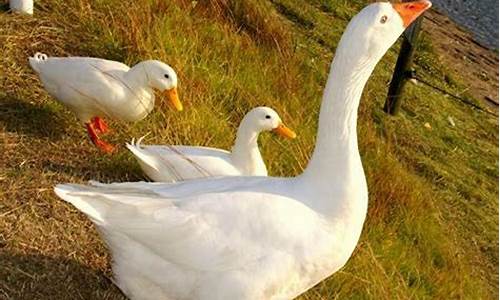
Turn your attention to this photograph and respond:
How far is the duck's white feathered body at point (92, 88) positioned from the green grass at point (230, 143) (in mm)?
202

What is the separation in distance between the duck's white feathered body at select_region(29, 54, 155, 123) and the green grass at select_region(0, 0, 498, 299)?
202 mm

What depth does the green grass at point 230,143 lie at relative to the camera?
409 cm

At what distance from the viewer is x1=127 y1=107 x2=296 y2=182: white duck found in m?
4.54

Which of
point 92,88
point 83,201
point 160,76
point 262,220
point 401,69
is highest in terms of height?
point 262,220

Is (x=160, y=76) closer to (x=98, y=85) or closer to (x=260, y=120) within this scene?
(x=98, y=85)

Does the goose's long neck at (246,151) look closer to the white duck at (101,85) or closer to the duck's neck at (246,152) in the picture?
the duck's neck at (246,152)

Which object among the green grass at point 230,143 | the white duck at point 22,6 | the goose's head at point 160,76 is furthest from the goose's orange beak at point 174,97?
the white duck at point 22,6

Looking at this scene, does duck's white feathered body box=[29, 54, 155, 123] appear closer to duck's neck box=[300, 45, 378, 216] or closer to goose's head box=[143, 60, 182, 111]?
goose's head box=[143, 60, 182, 111]

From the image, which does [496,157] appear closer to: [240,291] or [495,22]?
[495,22]

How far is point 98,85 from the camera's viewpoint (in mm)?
4906

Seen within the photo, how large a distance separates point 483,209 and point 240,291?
172 inches

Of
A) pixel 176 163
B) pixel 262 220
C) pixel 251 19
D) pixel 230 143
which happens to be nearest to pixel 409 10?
pixel 262 220

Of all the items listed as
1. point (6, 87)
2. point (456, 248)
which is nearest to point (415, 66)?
point (456, 248)

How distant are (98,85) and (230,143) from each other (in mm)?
1023
